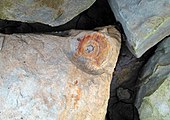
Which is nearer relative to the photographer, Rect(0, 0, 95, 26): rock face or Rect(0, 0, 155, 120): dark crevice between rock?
Rect(0, 0, 95, 26): rock face

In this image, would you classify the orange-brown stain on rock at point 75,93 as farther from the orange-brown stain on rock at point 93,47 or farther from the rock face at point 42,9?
the rock face at point 42,9

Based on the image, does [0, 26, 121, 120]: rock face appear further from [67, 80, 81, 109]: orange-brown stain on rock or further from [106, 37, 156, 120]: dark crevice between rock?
[106, 37, 156, 120]: dark crevice between rock

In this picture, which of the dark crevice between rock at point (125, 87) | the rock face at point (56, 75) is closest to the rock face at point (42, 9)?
the rock face at point (56, 75)

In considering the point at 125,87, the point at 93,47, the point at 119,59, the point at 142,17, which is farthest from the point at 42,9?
the point at 125,87

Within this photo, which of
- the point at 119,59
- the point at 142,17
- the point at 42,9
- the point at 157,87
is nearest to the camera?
the point at 42,9

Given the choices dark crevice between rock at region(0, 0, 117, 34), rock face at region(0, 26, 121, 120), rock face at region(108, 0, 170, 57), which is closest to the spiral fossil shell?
rock face at region(0, 26, 121, 120)

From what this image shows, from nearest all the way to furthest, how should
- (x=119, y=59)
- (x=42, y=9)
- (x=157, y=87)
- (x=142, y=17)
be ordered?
(x=42, y=9) → (x=142, y=17) → (x=157, y=87) → (x=119, y=59)

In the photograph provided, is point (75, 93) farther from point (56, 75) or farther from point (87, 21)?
point (87, 21)

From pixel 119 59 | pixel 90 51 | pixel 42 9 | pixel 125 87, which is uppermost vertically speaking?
pixel 42 9
